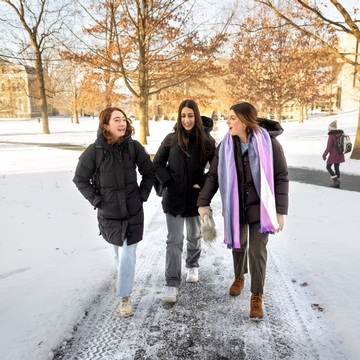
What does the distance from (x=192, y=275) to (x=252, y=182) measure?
4.53ft

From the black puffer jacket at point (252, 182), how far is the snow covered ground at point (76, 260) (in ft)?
3.44

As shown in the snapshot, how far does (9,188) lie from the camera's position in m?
8.01

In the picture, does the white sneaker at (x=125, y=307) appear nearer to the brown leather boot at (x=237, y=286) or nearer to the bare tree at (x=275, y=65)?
the brown leather boot at (x=237, y=286)

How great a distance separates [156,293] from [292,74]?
83.5 ft

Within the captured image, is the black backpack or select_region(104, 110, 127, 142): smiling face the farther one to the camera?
the black backpack

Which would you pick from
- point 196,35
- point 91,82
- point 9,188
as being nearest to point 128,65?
point 91,82

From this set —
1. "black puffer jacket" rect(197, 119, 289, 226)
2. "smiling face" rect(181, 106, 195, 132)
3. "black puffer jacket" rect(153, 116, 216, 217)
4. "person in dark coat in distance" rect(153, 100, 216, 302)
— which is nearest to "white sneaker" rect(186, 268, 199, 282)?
"person in dark coat in distance" rect(153, 100, 216, 302)

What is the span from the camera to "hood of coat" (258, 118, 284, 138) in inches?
118

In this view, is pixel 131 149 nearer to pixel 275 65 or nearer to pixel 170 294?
pixel 170 294

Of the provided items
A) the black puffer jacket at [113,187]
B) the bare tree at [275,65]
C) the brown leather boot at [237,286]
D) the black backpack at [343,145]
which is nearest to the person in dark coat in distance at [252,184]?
the brown leather boot at [237,286]

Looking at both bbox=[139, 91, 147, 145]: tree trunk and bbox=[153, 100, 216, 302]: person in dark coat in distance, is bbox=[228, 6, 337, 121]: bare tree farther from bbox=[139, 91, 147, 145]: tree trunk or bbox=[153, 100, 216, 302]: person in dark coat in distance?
bbox=[153, 100, 216, 302]: person in dark coat in distance

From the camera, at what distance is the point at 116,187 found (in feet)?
9.62

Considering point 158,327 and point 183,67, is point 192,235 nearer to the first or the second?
point 158,327

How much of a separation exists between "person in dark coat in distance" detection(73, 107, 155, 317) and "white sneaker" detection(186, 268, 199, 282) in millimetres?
836
